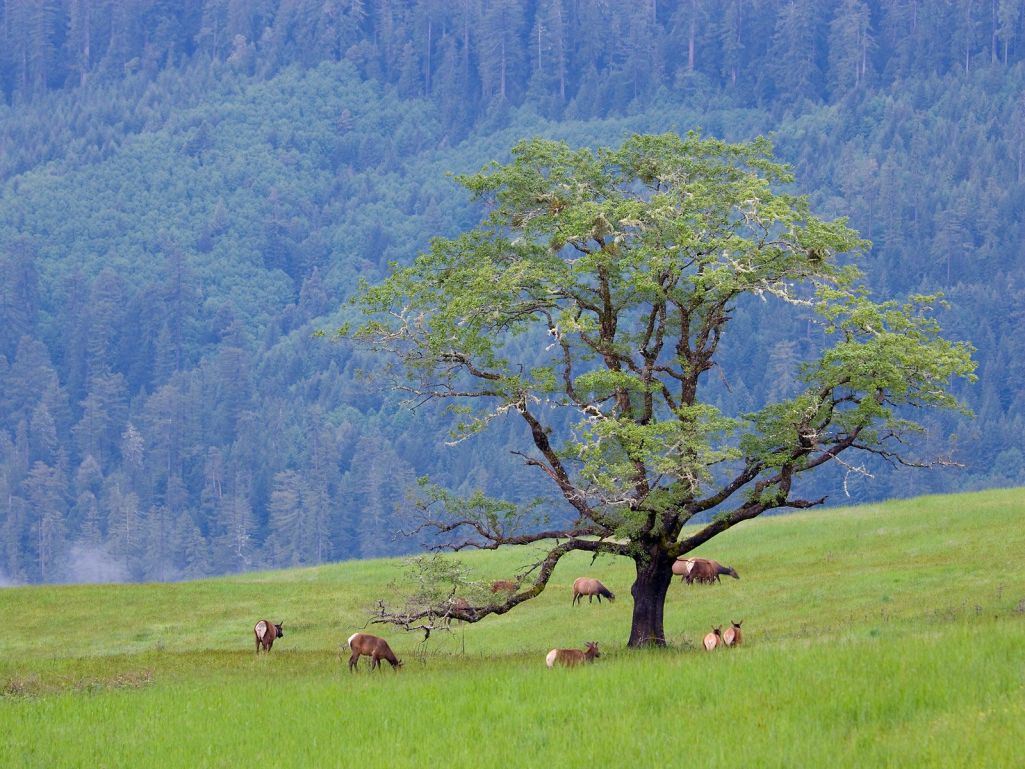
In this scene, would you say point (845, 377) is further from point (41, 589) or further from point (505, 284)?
point (41, 589)

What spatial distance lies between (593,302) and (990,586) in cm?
1419

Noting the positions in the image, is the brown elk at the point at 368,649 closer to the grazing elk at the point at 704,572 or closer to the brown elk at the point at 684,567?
the brown elk at the point at 684,567

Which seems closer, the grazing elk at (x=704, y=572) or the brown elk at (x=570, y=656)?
the brown elk at (x=570, y=656)

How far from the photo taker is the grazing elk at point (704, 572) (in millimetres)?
51219

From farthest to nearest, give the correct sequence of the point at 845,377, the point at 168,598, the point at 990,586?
the point at 168,598 → the point at 990,586 → the point at 845,377

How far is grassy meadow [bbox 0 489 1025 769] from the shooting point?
830 inches

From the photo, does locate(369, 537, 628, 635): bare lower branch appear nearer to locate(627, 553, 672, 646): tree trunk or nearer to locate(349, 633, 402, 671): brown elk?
locate(627, 553, 672, 646): tree trunk

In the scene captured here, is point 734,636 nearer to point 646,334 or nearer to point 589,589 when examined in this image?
point 646,334

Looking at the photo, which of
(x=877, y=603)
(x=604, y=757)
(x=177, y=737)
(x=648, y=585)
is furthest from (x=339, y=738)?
(x=877, y=603)

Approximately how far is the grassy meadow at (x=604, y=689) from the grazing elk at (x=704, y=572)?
1.93 meters

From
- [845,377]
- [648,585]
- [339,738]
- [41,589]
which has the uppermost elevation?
[845,377]

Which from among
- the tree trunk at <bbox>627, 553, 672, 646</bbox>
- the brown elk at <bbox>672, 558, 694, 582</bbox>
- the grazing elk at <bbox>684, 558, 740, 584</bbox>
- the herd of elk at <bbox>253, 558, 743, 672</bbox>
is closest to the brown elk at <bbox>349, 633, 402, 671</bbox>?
the herd of elk at <bbox>253, 558, 743, 672</bbox>

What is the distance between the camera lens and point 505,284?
3309 centimetres

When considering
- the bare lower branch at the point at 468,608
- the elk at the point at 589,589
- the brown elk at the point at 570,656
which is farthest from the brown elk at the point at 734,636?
the elk at the point at 589,589
